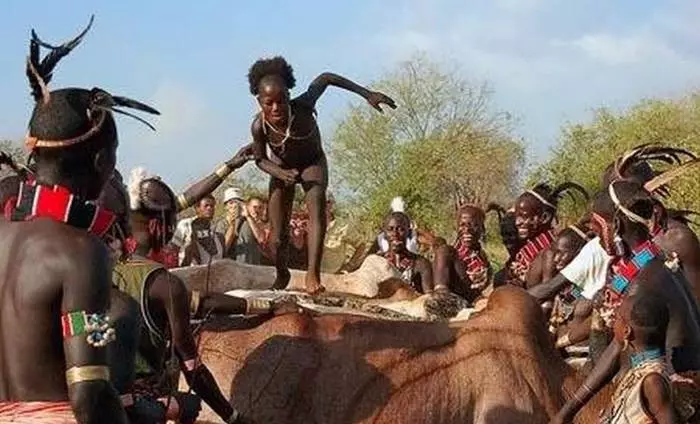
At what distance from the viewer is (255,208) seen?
13.2 meters

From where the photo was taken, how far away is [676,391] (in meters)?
5.66

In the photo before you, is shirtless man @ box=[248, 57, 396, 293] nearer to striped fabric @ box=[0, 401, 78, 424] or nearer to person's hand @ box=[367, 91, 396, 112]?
person's hand @ box=[367, 91, 396, 112]

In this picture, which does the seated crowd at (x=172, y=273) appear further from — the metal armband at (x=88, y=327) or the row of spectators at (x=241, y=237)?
the row of spectators at (x=241, y=237)

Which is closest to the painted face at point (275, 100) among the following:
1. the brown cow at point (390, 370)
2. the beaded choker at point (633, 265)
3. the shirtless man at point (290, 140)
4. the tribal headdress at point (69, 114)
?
the shirtless man at point (290, 140)

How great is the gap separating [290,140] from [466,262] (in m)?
3.21

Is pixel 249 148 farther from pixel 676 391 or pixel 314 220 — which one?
pixel 676 391

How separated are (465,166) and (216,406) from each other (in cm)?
3600

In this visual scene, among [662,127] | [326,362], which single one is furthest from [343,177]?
[326,362]

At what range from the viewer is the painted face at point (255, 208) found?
12959 millimetres

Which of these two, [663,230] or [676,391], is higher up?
[663,230]

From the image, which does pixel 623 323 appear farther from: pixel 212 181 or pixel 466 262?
pixel 466 262

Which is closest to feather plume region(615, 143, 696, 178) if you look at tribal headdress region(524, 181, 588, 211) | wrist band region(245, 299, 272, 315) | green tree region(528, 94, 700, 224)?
wrist band region(245, 299, 272, 315)

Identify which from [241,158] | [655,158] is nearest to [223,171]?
[241,158]

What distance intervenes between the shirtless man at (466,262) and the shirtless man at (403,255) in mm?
322
